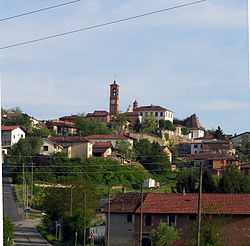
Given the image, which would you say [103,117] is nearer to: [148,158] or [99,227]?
[148,158]

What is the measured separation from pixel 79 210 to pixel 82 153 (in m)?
42.4

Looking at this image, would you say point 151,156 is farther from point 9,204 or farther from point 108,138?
point 9,204

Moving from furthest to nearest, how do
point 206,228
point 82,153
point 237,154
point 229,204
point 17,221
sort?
point 237,154 → point 82,153 → point 17,221 → point 229,204 → point 206,228

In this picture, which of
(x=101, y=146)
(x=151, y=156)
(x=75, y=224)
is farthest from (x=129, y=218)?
(x=151, y=156)

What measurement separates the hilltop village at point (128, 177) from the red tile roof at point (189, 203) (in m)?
0.06

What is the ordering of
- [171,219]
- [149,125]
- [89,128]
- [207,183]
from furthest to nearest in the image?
[149,125], [89,128], [207,183], [171,219]

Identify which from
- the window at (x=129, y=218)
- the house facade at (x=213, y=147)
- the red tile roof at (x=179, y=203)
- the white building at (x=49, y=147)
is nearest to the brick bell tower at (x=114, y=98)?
the house facade at (x=213, y=147)

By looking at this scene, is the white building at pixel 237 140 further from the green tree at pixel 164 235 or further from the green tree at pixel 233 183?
the green tree at pixel 164 235

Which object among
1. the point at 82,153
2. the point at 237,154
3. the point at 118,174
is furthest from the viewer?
the point at 237,154

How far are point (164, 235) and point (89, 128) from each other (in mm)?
70844

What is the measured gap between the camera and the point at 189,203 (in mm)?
38062

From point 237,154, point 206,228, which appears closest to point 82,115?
point 237,154

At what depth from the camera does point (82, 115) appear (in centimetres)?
11869

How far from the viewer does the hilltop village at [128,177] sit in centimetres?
3647
